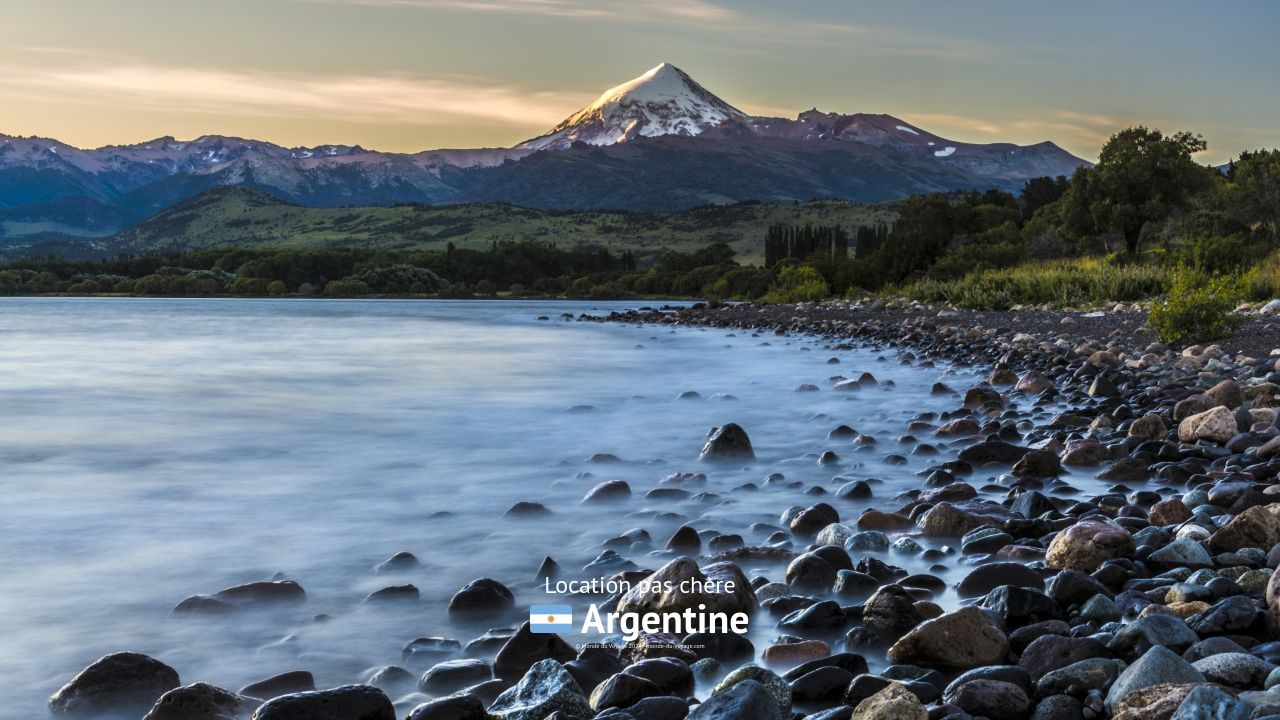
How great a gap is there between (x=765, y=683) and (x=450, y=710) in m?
1.23

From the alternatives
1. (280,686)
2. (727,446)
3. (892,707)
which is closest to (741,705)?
(892,707)

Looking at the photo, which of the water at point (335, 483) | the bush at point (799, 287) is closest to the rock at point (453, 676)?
the water at point (335, 483)

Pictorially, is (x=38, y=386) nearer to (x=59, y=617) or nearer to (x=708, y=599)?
(x=59, y=617)

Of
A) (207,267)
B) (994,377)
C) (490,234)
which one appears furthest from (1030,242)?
(490,234)

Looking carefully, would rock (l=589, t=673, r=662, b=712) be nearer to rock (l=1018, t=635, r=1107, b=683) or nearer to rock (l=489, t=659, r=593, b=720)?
rock (l=489, t=659, r=593, b=720)

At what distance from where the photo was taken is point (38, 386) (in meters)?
21.7

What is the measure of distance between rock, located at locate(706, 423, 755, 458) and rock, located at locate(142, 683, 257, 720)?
22.7 feet

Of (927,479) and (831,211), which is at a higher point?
(831,211)

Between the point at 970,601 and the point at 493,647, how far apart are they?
2495 mm

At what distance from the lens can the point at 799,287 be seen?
212 ft

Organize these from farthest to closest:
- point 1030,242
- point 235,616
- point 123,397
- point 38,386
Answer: point 1030,242 < point 38,386 < point 123,397 < point 235,616

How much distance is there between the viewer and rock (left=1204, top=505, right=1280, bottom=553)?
5340 millimetres

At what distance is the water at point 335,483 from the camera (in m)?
5.37

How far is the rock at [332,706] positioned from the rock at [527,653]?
0.73 m
